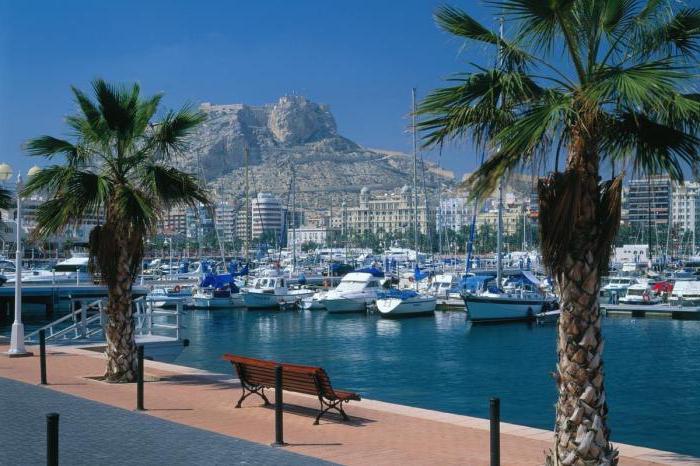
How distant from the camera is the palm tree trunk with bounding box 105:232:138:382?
16672 millimetres

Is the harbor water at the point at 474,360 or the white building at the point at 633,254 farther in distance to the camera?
the white building at the point at 633,254

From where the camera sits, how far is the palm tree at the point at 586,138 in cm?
859

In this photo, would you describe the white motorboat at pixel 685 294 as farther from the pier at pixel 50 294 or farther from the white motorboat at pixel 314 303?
the pier at pixel 50 294

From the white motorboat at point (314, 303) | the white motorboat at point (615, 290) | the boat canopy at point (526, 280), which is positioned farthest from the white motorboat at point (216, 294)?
the white motorboat at point (615, 290)

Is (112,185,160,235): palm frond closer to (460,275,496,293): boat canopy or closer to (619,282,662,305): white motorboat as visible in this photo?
(619,282,662,305): white motorboat

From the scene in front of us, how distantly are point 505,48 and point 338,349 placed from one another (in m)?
30.6

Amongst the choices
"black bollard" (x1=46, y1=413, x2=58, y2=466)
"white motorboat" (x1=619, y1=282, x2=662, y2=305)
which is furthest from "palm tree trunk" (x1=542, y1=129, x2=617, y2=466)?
"white motorboat" (x1=619, y1=282, x2=662, y2=305)

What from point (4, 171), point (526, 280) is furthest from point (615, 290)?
point (4, 171)

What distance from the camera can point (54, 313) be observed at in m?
54.5

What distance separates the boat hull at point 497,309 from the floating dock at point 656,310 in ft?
19.8

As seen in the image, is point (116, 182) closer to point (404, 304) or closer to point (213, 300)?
point (404, 304)

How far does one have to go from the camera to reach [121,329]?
16.9 meters

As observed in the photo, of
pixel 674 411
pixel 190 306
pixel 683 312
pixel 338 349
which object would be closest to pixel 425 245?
pixel 190 306

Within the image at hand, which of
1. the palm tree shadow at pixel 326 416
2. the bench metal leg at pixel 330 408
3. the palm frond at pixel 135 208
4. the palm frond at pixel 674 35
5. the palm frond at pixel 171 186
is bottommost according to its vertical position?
the palm tree shadow at pixel 326 416
